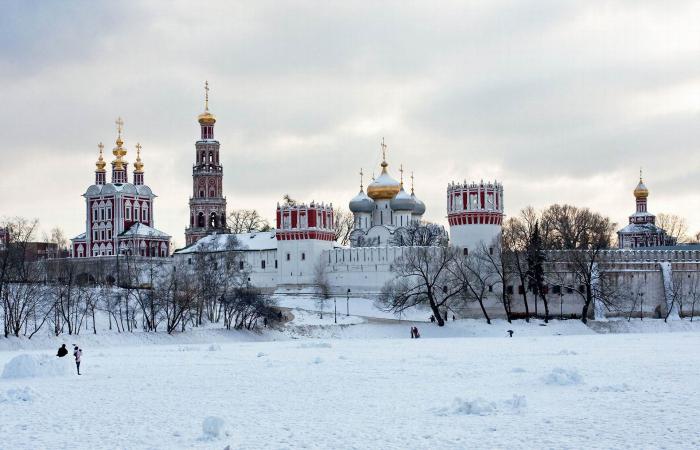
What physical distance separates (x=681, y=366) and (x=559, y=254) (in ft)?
130

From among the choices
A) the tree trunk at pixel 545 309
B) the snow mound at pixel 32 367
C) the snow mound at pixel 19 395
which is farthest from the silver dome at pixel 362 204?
the snow mound at pixel 19 395

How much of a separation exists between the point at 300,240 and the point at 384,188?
11.9m

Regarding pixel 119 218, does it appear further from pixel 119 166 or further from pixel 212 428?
pixel 212 428

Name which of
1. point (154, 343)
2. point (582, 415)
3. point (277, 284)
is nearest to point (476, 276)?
point (277, 284)

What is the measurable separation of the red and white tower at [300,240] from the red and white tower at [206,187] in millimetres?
17220

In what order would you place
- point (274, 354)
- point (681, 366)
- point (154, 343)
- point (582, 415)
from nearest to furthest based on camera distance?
point (582, 415) < point (681, 366) < point (274, 354) < point (154, 343)

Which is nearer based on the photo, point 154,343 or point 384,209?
point 154,343

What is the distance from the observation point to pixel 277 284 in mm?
80375

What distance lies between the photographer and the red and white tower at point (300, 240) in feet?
261

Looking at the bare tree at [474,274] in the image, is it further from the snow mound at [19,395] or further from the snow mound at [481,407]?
the snow mound at [481,407]

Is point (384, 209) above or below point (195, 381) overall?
above

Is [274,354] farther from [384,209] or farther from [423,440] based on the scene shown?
[384,209]

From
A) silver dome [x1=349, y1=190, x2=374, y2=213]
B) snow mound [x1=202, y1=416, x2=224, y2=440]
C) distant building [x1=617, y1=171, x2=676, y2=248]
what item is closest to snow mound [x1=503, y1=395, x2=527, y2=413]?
snow mound [x1=202, y1=416, x2=224, y2=440]

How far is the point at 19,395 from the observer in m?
23.8
